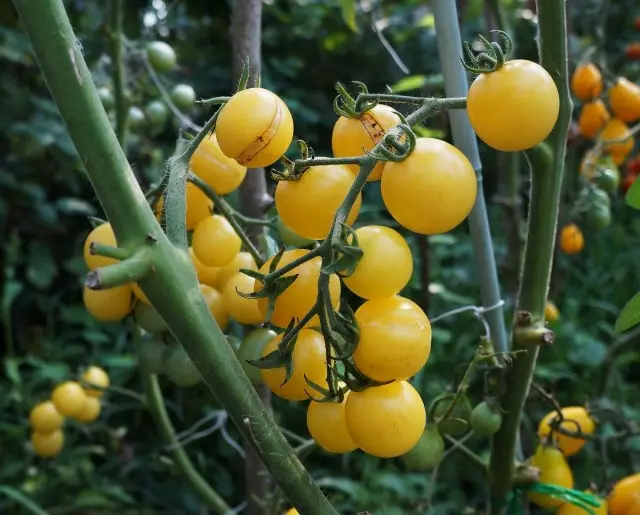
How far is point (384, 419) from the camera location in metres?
0.38

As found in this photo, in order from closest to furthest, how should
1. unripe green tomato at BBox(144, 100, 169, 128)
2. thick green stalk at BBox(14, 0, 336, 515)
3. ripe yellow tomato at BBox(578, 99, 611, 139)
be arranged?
1. thick green stalk at BBox(14, 0, 336, 515)
2. unripe green tomato at BBox(144, 100, 169, 128)
3. ripe yellow tomato at BBox(578, 99, 611, 139)

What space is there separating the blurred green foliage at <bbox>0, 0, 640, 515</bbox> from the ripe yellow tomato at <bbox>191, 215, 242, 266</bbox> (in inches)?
14.9

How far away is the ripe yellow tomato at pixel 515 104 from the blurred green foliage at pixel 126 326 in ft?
1.56

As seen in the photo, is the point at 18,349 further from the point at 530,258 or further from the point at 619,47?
the point at 619,47

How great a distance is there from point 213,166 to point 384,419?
249mm

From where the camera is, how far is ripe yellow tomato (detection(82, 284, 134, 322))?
1.76 feet

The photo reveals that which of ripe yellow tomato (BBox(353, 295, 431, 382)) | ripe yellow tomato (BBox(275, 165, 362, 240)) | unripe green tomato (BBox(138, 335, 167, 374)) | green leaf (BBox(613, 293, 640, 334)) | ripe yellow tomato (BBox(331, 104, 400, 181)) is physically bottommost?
unripe green tomato (BBox(138, 335, 167, 374))

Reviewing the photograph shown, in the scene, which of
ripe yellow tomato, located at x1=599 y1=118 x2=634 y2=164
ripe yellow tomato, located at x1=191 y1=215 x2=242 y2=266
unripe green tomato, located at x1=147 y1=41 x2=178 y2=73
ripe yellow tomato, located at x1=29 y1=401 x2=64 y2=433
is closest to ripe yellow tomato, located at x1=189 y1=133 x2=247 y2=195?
ripe yellow tomato, located at x1=191 y1=215 x2=242 y2=266

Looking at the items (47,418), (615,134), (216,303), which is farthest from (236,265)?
(615,134)

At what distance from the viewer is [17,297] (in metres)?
1.76

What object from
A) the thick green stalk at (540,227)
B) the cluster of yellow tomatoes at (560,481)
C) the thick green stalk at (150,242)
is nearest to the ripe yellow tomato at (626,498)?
the cluster of yellow tomatoes at (560,481)

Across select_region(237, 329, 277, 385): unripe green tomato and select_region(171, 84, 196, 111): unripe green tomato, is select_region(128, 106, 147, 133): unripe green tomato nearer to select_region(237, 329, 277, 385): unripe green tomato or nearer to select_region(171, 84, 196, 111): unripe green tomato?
select_region(171, 84, 196, 111): unripe green tomato

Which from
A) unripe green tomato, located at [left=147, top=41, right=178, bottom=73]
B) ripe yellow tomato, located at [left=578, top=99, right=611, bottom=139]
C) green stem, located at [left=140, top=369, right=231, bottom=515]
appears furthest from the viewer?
ripe yellow tomato, located at [left=578, top=99, right=611, bottom=139]

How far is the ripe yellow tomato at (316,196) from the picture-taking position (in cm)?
38
